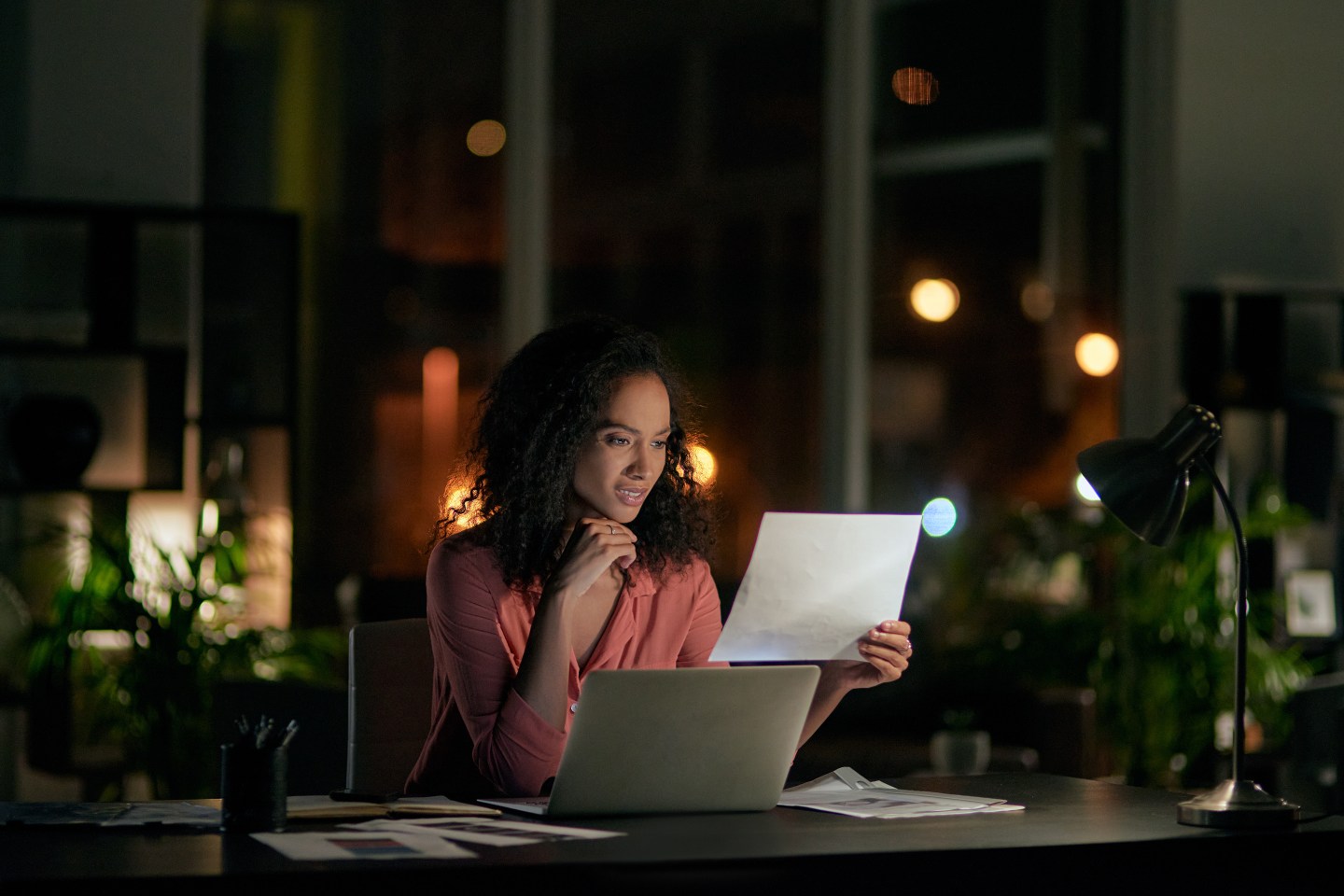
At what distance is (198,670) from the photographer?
416cm

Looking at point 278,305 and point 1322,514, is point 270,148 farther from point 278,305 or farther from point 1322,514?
point 1322,514

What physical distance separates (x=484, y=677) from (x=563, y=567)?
180 millimetres

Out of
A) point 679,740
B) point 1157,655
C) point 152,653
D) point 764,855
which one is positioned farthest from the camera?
point 1157,655

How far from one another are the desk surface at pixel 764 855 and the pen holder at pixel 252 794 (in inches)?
1.7

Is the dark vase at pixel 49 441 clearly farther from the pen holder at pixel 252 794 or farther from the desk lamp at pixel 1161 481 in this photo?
the desk lamp at pixel 1161 481

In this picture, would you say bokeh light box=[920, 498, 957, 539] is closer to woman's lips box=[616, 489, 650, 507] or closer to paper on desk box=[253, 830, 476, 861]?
woman's lips box=[616, 489, 650, 507]

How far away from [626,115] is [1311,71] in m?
2.55

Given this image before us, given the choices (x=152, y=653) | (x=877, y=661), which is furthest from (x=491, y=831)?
(x=152, y=653)

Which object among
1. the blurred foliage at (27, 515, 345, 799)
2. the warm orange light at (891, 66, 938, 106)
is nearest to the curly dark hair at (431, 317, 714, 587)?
the blurred foliage at (27, 515, 345, 799)

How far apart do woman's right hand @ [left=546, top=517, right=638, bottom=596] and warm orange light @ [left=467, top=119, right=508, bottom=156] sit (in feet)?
11.9

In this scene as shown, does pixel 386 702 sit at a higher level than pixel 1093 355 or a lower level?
lower

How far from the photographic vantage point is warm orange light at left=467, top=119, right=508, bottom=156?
5.43m

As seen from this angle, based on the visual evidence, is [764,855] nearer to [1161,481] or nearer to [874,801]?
[874,801]

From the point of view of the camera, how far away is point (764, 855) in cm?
143
